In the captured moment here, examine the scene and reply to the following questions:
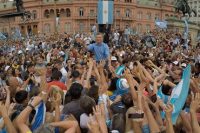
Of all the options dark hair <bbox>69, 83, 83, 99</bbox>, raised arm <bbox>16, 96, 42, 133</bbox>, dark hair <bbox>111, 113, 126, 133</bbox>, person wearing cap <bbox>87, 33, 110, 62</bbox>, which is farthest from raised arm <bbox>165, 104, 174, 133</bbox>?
person wearing cap <bbox>87, 33, 110, 62</bbox>

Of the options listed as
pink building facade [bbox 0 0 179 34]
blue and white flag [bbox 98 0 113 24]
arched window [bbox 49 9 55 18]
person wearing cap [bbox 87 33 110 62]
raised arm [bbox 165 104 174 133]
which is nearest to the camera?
raised arm [bbox 165 104 174 133]

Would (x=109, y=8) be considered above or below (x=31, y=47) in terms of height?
above

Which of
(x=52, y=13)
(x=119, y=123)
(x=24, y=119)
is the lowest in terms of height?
(x=52, y=13)

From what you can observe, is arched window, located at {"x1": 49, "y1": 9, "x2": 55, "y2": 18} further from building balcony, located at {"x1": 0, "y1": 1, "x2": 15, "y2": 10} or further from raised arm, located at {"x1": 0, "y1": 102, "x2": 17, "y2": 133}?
raised arm, located at {"x1": 0, "y1": 102, "x2": 17, "y2": 133}

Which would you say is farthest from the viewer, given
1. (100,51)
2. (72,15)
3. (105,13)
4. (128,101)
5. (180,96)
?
A: (72,15)

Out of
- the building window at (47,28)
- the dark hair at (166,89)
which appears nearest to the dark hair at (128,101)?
the dark hair at (166,89)

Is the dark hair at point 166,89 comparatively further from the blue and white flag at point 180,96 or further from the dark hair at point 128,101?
the dark hair at point 128,101

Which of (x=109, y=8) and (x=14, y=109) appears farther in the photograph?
(x=109, y=8)

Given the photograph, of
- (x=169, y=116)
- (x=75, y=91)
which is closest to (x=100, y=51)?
(x=75, y=91)

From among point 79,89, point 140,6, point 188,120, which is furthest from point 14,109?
point 140,6

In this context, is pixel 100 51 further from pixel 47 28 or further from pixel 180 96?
pixel 47 28

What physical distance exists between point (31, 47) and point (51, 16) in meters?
68.7

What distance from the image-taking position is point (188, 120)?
195 inches

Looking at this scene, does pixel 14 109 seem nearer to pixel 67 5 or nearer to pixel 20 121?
pixel 20 121
